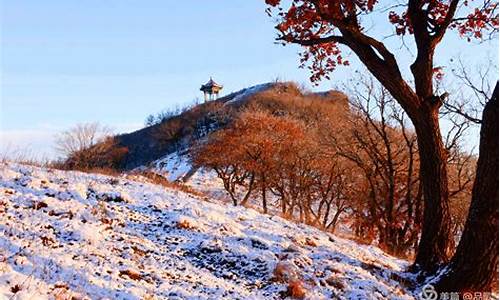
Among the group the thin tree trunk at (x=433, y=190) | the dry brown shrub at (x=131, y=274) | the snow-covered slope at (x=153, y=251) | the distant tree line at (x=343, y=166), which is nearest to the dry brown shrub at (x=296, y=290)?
the snow-covered slope at (x=153, y=251)

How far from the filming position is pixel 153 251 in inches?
264

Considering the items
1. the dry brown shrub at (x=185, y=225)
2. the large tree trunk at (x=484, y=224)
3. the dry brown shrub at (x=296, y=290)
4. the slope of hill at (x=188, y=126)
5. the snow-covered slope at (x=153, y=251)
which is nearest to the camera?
the snow-covered slope at (x=153, y=251)

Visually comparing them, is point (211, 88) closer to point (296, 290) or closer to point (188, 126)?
point (188, 126)

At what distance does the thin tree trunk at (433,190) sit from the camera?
305 inches

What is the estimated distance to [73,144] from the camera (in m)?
65.5

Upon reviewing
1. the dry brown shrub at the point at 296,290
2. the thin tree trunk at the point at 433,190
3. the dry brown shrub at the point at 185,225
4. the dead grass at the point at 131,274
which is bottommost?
the dry brown shrub at the point at 296,290

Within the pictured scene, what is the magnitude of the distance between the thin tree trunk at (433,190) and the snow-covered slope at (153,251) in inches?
25.9

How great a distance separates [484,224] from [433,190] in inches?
59.0

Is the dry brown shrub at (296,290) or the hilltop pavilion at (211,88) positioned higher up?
the hilltop pavilion at (211,88)

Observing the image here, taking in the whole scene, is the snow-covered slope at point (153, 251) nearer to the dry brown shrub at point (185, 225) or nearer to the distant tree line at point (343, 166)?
the dry brown shrub at point (185, 225)

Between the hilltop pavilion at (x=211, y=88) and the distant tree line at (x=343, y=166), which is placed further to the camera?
the hilltop pavilion at (x=211, y=88)

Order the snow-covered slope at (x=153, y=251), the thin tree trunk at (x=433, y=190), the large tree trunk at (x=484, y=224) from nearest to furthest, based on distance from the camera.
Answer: the snow-covered slope at (x=153, y=251) < the large tree trunk at (x=484, y=224) < the thin tree trunk at (x=433, y=190)

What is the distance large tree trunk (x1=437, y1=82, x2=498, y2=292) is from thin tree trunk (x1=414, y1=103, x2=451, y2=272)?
1150mm

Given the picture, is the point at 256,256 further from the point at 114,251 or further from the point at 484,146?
the point at 484,146
